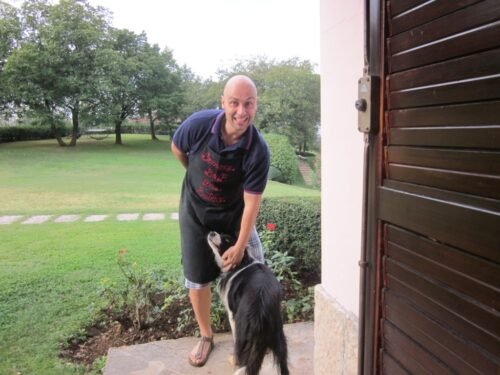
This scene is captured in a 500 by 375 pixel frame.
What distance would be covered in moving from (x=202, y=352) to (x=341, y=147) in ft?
5.01

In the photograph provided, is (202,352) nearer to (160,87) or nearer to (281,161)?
(281,161)

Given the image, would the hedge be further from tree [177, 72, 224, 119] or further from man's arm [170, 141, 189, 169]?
man's arm [170, 141, 189, 169]

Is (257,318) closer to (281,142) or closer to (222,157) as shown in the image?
(222,157)

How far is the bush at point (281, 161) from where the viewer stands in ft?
32.1

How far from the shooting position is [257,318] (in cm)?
187

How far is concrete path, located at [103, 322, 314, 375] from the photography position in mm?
2201

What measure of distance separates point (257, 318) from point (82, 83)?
18396mm

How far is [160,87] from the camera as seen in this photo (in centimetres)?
1964

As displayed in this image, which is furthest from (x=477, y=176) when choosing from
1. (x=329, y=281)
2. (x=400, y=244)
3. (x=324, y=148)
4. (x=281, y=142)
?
(x=281, y=142)

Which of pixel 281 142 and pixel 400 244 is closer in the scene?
pixel 400 244

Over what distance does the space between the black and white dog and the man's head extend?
0.76m

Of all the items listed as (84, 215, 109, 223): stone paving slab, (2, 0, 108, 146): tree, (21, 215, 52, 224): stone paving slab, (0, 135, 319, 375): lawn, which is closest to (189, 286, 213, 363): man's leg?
(0, 135, 319, 375): lawn

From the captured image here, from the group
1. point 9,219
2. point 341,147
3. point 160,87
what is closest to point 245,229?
point 341,147

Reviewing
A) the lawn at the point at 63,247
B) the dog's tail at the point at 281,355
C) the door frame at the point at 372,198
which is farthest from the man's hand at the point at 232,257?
the lawn at the point at 63,247
